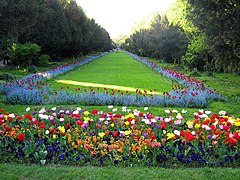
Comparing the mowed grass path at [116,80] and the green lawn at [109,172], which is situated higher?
the green lawn at [109,172]

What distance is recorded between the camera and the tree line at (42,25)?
13.4 m

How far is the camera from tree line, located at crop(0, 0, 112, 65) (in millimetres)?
13406

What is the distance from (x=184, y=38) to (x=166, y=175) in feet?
92.9

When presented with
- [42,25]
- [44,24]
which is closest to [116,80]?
[42,25]

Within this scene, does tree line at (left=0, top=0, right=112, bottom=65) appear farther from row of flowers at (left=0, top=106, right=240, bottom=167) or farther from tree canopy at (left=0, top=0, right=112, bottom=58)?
row of flowers at (left=0, top=106, right=240, bottom=167)

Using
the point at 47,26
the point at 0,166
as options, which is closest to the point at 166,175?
the point at 0,166

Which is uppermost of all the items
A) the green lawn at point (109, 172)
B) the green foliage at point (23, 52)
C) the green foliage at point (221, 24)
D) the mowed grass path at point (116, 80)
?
the green foliage at point (221, 24)

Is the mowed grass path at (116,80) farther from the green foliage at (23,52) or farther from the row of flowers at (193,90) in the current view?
the green foliage at (23,52)

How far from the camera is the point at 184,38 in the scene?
3078cm

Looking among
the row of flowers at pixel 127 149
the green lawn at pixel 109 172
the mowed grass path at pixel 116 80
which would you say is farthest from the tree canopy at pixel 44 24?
the green lawn at pixel 109 172

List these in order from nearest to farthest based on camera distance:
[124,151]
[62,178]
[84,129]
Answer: [62,178] → [124,151] → [84,129]

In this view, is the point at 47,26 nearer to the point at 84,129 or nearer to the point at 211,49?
the point at 211,49

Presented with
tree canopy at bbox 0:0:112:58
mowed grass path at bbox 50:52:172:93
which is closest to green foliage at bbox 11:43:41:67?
tree canopy at bbox 0:0:112:58

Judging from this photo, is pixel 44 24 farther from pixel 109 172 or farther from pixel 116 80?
pixel 109 172
